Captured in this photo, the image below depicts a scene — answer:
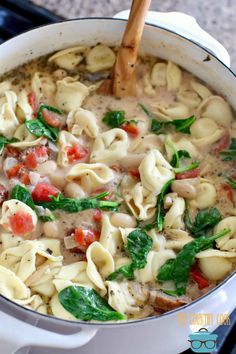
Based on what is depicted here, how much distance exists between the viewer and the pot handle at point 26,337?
131 centimetres

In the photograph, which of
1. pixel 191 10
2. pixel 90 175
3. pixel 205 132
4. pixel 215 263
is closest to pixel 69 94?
pixel 90 175

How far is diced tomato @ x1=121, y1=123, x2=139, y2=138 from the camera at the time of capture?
186 cm

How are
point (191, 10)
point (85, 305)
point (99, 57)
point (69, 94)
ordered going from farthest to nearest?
1. point (191, 10)
2. point (99, 57)
3. point (69, 94)
4. point (85, 305)

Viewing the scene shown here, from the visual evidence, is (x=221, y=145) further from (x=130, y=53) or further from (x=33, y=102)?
(x=33, y=102)

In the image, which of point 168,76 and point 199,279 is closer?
point 199,279

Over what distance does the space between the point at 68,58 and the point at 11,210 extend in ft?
1.93

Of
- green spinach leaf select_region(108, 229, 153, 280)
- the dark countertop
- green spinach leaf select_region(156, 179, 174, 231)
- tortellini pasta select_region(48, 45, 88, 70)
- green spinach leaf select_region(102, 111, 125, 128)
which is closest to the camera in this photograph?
green spinach leaf select_region(108, 229, 153, 280)

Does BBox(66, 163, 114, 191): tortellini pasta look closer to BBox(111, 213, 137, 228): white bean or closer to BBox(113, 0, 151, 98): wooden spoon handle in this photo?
BBox(111, 213, 137, 228): white bean

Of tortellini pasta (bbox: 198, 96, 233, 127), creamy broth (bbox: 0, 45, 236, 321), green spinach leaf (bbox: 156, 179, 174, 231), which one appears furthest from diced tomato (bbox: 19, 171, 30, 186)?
tortellini pasta (bbox: 198, 96, 233, 127)

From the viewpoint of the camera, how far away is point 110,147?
1.80m

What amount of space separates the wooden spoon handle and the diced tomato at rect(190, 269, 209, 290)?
0.61 meters

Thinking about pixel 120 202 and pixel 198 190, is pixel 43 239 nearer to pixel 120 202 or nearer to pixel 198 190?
pixel 120 202

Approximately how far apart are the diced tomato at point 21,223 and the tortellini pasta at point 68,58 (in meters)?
0.57

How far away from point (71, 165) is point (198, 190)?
1.15 ft
